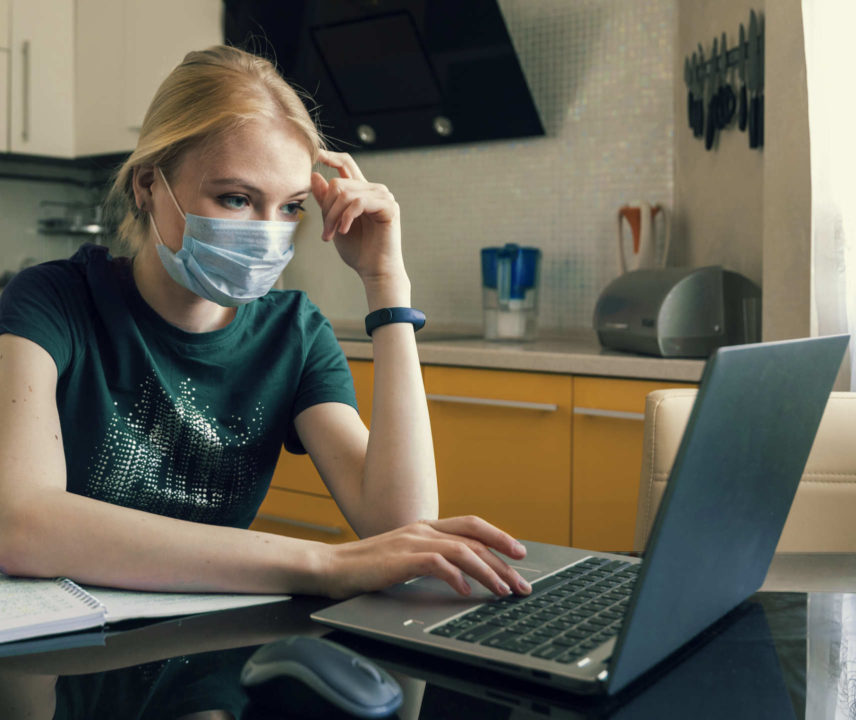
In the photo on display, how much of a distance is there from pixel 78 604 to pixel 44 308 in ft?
1.58

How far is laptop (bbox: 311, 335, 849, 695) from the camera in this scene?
52 cm

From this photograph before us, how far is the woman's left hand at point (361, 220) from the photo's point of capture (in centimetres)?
117

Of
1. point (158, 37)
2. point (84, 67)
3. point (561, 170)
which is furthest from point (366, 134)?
point (84, 67)

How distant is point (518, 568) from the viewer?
0.81 metres

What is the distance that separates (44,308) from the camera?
1086 millimetres

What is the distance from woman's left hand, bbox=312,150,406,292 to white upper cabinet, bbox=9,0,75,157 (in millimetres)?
2788

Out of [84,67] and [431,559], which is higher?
[84,67]

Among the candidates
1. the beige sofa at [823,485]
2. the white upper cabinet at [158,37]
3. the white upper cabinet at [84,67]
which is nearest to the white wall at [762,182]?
the beige sofa at [823,485]

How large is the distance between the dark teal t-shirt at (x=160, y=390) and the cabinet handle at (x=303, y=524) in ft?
4.73

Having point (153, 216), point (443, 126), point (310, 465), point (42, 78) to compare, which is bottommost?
point (310, 465)

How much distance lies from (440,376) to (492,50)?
1.02 m

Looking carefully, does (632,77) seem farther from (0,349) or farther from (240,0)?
(0,349)

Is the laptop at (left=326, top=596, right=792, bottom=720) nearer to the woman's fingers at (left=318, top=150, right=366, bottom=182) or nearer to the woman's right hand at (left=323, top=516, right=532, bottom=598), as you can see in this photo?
the woman's right hand at (left=323, top=516, right=532, bottom=598)

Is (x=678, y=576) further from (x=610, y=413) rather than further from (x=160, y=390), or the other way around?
(x=610, y=413)
